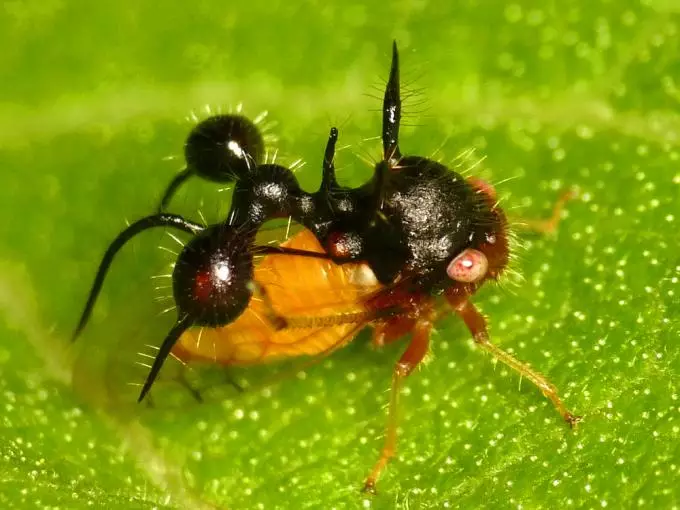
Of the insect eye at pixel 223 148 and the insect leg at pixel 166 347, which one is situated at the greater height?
the insect eye at pixel 223 148

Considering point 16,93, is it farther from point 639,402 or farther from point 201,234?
point 639,402

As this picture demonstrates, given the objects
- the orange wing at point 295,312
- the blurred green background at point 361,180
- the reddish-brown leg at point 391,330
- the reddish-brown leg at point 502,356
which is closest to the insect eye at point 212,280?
the orange wing at point 295,312

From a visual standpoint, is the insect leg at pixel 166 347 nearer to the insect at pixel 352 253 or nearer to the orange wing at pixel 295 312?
the insect at pixel 352 253

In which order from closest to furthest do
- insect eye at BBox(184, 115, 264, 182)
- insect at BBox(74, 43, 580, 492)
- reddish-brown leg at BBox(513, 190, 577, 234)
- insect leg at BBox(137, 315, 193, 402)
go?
insect leg at BBox(137, 315, 193, 402) → insect at BBox(74, 43, 580, 492) → insect eye at BBox(184, 115, 264, 182) → reddish-brown leg at BBox(513, 190, 577, 234)

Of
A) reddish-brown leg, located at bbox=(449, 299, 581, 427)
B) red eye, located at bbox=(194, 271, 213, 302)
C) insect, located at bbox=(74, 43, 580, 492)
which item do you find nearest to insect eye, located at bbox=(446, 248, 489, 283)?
insect, located at bbox=(74, 43, 580, 492)

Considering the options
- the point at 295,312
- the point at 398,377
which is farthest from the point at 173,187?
the point at 398,377

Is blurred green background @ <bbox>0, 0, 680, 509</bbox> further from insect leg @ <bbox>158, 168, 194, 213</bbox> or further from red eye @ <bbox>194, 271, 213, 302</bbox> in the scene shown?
red eye @ <bbox>194, 271, 213, 302</bbox>

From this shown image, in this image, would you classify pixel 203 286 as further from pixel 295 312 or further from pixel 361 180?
pixel 361 180
